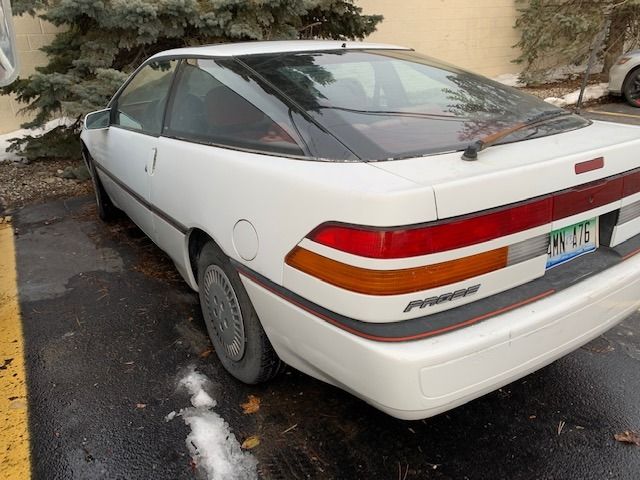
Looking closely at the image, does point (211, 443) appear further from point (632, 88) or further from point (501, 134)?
point (632, 88)

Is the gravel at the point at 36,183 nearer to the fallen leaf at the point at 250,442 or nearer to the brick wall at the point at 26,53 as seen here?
the brick wall at the point at 26,53

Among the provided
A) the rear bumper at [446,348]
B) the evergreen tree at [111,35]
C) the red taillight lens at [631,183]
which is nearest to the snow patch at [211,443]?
the rear bumper at [446,348]

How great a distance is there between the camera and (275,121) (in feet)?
7.27

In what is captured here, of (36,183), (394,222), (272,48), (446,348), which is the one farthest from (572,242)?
(36,183)

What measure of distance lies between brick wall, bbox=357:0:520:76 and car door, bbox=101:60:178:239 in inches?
246

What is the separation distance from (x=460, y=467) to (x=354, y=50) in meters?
2.13

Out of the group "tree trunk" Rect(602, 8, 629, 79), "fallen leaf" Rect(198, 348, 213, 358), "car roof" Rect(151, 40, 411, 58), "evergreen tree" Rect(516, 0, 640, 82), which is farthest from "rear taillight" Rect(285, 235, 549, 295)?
"tree trunk" Rect(602, 8, 629, 79)

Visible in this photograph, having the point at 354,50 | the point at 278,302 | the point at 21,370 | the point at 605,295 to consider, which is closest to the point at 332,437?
the point at 278,302

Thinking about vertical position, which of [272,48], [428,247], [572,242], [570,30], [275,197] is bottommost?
[572,242]

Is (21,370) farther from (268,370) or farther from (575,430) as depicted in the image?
(575,430)

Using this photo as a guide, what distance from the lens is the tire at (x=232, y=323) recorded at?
2314mm

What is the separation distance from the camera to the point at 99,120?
3.98 meters

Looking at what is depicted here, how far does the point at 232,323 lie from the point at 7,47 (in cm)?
169

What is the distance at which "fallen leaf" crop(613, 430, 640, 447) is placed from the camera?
2.21m
